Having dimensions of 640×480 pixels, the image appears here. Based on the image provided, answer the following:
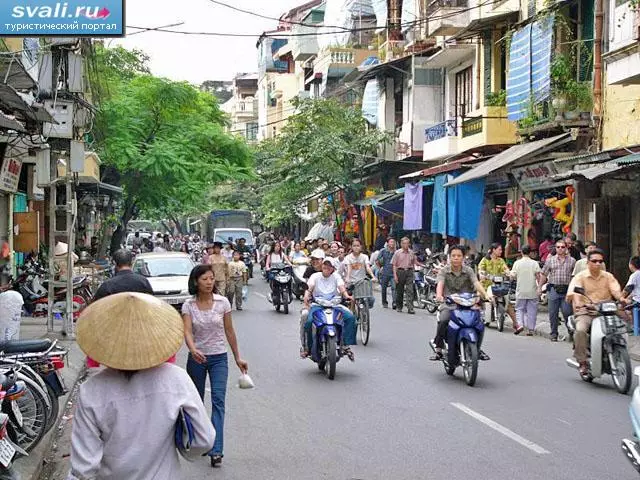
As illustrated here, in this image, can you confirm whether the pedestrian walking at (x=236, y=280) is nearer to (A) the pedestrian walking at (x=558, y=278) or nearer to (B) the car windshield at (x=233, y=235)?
(A) the pedestrian walking at (x=558, y=278)

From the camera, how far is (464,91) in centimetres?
3181

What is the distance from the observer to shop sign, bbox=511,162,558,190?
856 inches

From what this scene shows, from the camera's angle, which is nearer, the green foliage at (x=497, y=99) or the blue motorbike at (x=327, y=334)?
the blue motorbike at (x=327, y=334)

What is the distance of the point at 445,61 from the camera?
106 ft

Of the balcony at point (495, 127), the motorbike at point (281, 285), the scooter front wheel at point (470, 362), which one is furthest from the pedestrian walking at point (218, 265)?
the balcony at point (495, 127)

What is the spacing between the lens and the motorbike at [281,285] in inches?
899

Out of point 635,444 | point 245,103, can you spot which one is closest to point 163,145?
point 635,444

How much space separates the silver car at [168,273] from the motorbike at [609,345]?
1185 centimetres

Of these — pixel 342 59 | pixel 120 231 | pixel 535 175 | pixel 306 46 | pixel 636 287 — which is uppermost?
pixel 306 46

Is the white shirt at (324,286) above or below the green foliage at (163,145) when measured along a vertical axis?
below

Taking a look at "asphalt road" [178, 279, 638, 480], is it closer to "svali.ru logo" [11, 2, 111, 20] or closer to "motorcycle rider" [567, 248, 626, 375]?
"motorcycle rider" [567, 248, 626, 375]

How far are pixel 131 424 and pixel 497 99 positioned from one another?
79.1 ft

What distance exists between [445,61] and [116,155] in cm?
1191

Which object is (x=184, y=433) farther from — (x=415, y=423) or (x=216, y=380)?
(x=415, y=423)
